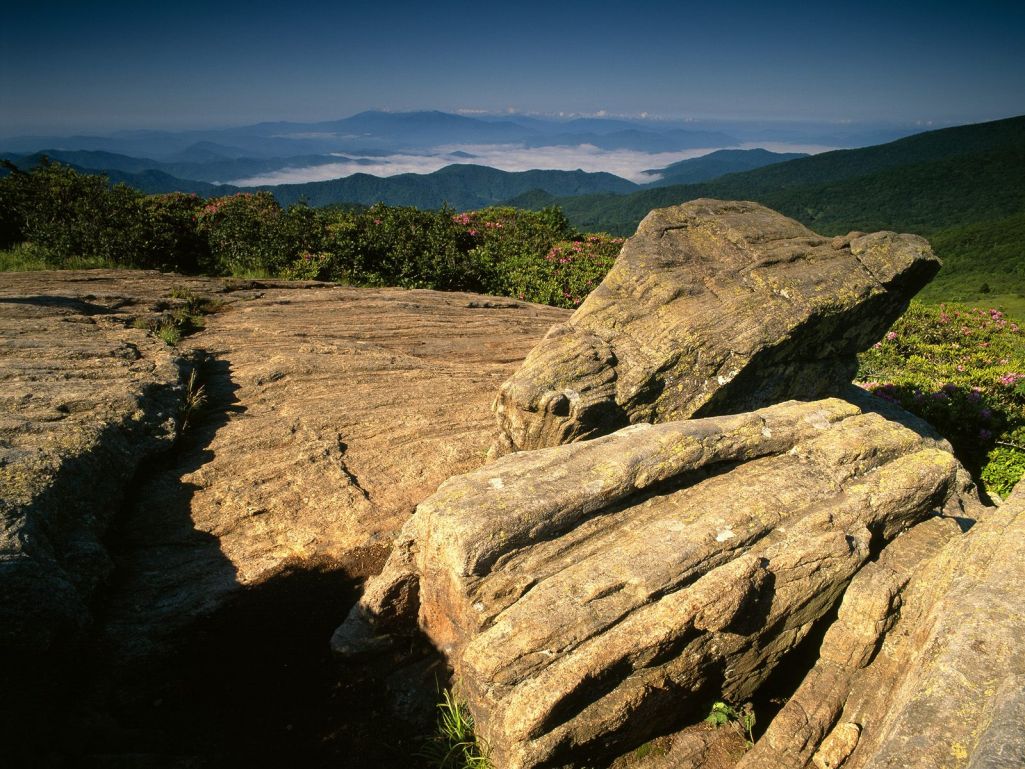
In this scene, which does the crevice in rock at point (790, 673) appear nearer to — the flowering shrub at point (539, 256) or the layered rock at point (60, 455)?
the layered rock at point (60, 455)

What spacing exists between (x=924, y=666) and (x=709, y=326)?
29.1 feet

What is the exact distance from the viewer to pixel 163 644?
9141 millimetres

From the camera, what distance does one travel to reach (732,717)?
8094 mm

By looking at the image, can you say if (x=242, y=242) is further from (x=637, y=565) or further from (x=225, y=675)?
(x=637, y=565)

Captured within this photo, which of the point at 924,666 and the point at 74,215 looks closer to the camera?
the point at 924,666

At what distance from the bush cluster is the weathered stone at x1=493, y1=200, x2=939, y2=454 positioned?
1392cm

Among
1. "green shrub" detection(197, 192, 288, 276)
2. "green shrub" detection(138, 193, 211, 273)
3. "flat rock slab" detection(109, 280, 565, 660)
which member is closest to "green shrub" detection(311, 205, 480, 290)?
"green shrub" detection(197, 192, 288, 276)

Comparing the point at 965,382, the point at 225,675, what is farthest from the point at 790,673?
the point at 965,382

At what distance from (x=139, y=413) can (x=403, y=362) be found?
7.51 metres

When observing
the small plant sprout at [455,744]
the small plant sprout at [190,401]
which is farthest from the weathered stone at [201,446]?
the small plant sprout at [455,744]

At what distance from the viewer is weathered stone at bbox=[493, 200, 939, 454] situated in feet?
43.8

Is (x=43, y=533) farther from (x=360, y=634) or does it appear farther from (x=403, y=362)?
(x=403, y=362)

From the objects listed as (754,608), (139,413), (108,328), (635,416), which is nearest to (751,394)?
(635,416)

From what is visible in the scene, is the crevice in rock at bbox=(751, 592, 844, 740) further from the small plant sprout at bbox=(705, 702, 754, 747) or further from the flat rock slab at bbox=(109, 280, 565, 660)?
the flat rock slab at bbox=(109, 280, 565, 660)
